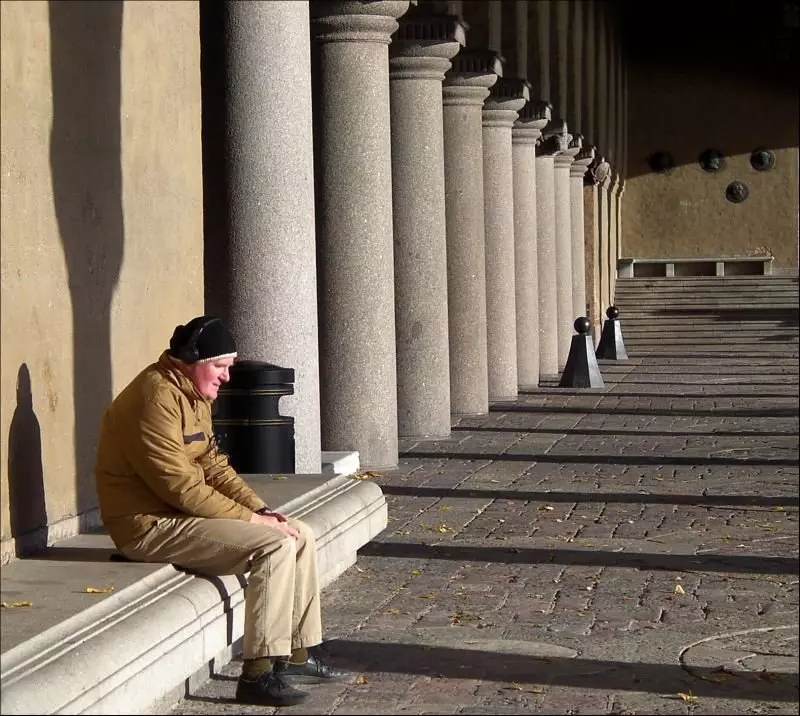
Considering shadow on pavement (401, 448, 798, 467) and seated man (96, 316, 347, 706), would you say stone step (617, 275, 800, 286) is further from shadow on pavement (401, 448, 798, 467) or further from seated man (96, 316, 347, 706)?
seated man (96, 316, 347, 706)

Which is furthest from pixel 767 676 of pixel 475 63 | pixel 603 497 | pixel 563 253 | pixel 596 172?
pixel 596 172

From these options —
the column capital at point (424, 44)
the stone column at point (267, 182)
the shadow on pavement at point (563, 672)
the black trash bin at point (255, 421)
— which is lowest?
the shadow on pavement at point (563, 672)

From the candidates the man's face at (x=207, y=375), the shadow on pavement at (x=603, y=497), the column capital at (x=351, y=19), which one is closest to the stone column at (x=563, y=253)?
the column capital at (x=351, y=19)

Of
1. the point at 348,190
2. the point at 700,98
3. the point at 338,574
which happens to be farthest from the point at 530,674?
the point at 700,98

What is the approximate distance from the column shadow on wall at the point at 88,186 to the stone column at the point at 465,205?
876 cm

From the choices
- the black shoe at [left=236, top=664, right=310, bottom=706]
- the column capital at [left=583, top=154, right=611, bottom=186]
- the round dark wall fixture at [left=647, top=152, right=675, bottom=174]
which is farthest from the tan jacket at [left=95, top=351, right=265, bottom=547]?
the round dark wall fixture at [left=647, top=152, right=675, bottom=174]

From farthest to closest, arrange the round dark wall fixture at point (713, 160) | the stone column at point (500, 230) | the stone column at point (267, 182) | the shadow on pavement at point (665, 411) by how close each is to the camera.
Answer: the round dark wall fixture at point (713, 160)
the stone column at point (500, 230)
the shadow on pavement at point (665, 411)
the stone column at point (267, 182)

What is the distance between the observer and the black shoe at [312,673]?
6.08m

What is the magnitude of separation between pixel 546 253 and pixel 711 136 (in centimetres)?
2582

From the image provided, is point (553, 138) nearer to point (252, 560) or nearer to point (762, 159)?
point (252, 560)

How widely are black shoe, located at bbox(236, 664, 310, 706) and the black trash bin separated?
11.4ft

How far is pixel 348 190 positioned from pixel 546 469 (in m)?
2.90

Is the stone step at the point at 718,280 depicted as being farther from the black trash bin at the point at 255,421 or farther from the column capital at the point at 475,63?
the black trash bin at the point at 255,421

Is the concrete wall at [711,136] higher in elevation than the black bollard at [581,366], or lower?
higher
